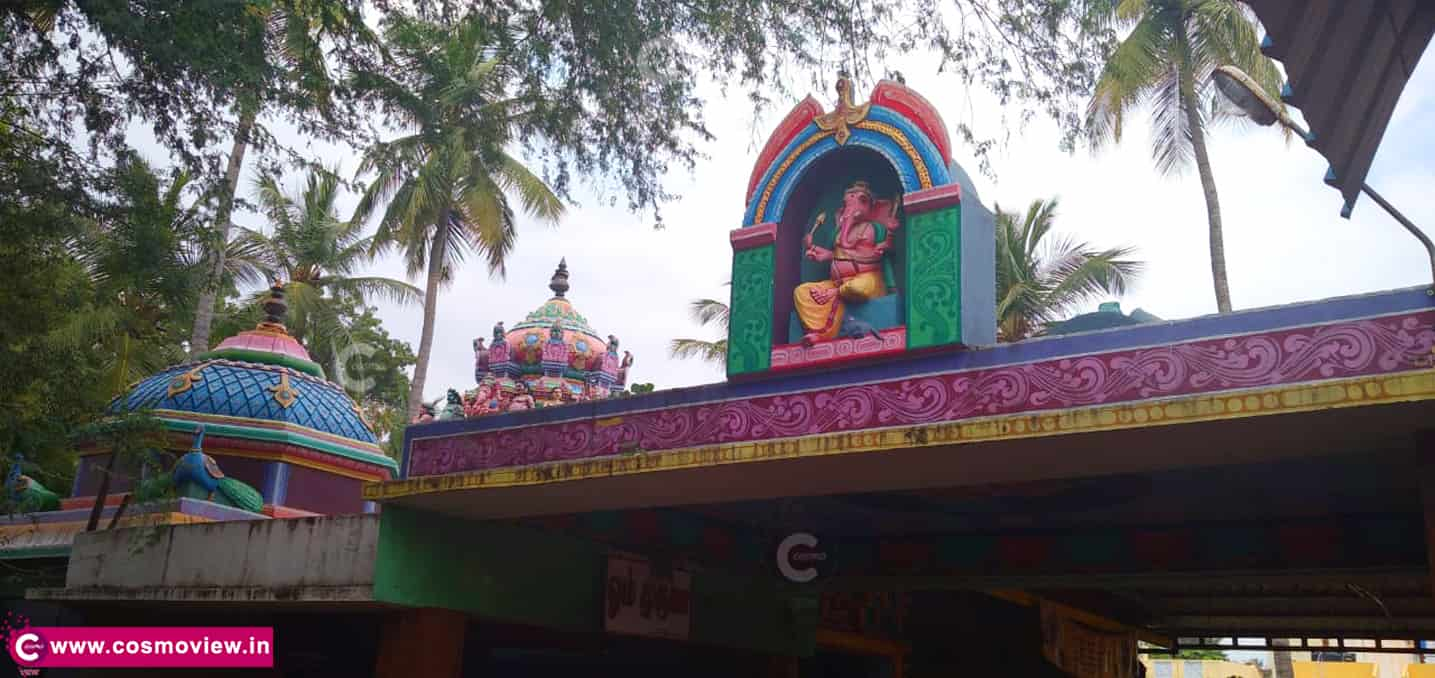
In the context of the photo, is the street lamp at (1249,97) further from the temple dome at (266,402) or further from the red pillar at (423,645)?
the temple dome at (266,402)

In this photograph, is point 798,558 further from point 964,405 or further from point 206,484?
point 206,484

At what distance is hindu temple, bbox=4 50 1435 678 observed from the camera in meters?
5.66

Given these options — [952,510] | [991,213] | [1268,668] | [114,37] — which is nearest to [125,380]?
[114,37]

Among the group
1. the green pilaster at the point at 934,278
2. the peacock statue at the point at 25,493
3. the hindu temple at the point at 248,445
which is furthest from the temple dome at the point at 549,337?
the green pilaster at the point at 934,278

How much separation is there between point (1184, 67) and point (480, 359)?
1107 cm

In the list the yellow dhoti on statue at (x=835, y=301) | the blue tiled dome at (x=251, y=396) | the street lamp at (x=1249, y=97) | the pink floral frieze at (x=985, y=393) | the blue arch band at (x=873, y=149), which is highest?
the blue arch band at (x=873, y=149)

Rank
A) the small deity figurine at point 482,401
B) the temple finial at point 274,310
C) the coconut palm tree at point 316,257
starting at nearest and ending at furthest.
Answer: the temple finial at point 274,310, the small deity figurine at point 482,401, the coconut palm tree at point 316,257

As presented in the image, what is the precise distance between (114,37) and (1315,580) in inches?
326

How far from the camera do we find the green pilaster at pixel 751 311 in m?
7.48

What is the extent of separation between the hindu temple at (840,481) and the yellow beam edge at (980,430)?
1 centimetres

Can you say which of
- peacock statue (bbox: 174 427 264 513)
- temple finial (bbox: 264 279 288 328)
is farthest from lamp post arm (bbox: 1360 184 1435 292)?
temple finial (bbox: 264 279 288 328)

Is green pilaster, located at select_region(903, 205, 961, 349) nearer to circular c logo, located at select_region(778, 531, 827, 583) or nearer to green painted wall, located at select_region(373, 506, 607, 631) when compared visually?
green painted wall, located at select_region(373, 506, 607, 631)

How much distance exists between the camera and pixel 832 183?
8055 mm

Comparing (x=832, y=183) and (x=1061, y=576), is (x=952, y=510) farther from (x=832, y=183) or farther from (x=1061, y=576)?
(x=832, y=183)
